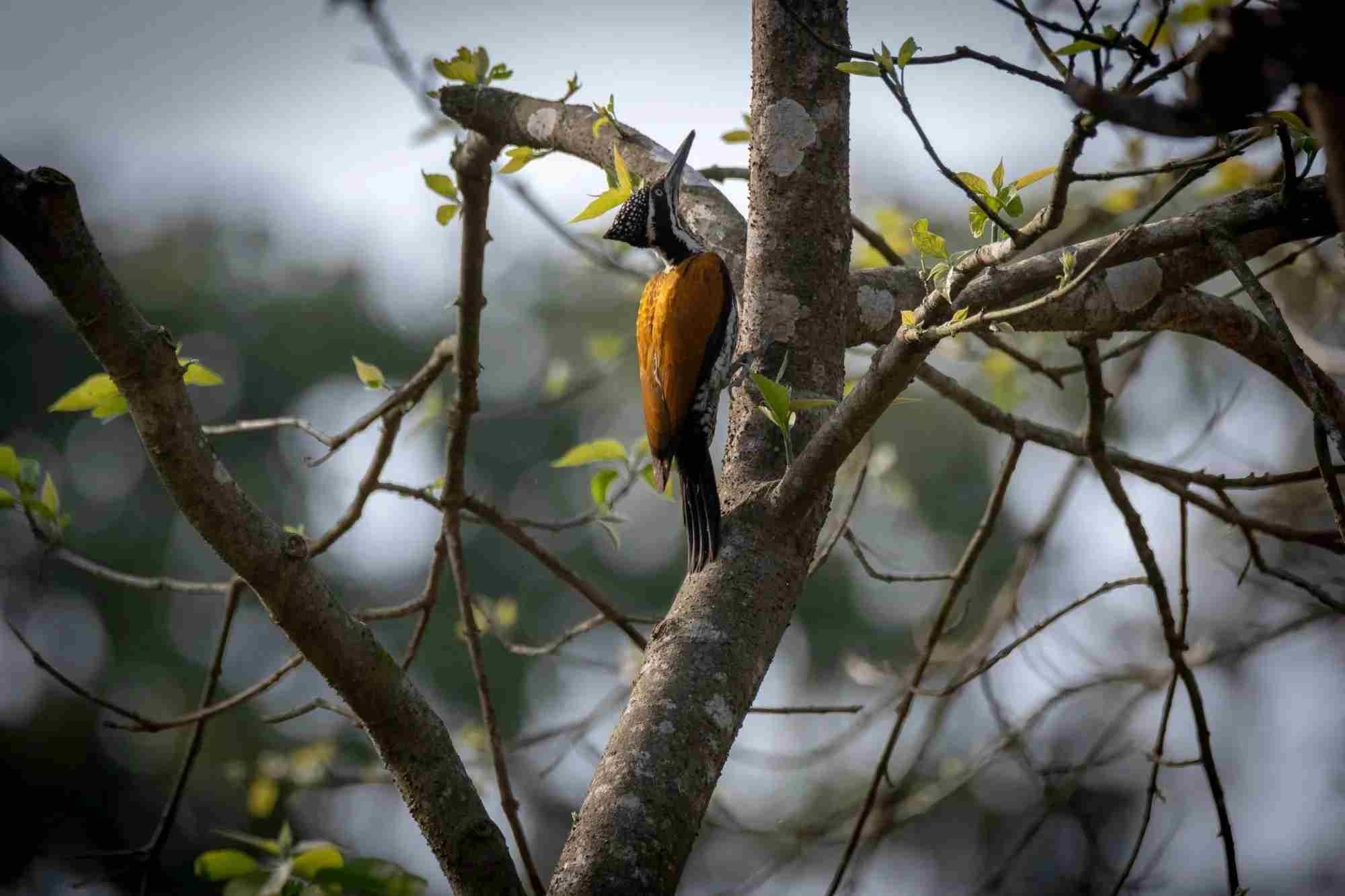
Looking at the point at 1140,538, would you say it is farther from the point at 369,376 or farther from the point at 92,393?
the point at 92,393

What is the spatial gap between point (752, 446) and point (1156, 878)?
2303 mm

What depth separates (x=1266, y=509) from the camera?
17.3 feet

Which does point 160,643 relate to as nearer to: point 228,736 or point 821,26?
point 228,736

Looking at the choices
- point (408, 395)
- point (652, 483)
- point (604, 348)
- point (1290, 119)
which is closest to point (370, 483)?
point (408, 395)

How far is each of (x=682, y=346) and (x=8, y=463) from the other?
6.48 ft

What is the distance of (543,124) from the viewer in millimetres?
2998

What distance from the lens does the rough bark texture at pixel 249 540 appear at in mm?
1637

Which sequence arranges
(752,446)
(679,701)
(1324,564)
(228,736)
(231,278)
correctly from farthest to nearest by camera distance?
(231,278) < (228,736) < (1324,564) < (752,446) < (679,701)

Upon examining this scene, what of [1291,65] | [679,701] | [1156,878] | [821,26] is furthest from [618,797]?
[1156,878]

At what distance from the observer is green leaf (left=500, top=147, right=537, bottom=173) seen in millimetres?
2762

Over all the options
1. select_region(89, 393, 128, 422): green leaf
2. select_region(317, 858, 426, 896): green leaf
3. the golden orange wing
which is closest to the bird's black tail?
the golden orange wing

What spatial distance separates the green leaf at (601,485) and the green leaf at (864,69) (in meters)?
1.49

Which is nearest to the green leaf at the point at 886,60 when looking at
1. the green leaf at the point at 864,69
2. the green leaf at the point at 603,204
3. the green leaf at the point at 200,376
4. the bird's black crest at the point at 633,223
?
the green leaf at the point at 864,69

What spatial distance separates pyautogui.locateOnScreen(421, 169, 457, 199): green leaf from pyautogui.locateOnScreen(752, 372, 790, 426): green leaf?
4.34ft
